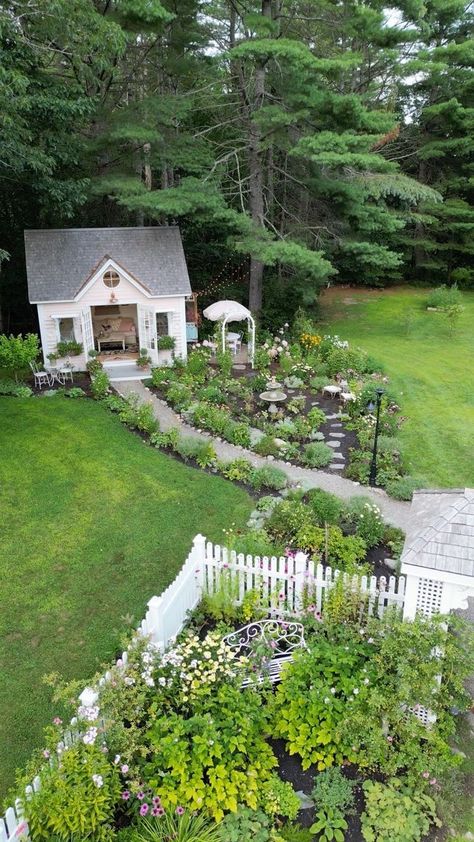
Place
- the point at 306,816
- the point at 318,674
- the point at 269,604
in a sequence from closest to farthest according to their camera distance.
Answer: the point at 306,816
the point at 318,674
the point at 269,604

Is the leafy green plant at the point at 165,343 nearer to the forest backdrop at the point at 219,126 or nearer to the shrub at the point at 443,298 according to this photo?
Result: the forest backdrop at the point at 219,126

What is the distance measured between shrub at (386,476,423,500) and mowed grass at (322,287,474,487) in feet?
1.38

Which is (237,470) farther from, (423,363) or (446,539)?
(423,363)

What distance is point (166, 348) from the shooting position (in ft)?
54.2

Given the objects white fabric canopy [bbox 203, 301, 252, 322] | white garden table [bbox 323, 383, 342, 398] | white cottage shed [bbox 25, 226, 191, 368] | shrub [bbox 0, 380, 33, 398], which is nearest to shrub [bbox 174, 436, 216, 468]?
white garden table [bbox 323, 383, 342, 398]

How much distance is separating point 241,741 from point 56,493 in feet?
20.3

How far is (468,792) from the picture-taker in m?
5.38

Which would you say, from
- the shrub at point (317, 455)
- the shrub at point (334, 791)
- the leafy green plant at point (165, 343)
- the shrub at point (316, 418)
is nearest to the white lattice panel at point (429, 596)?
the shrub at point (334, 791)

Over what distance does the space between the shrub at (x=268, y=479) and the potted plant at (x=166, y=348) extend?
23.2ft

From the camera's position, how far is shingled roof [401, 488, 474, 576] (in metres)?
5.47

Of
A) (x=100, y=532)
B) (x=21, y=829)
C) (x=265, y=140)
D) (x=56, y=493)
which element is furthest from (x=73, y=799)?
(x=265, y=140)

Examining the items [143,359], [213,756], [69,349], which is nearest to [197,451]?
[143,359]

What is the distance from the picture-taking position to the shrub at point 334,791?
5.14 m

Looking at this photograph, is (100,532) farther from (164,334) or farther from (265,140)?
(265,140)
